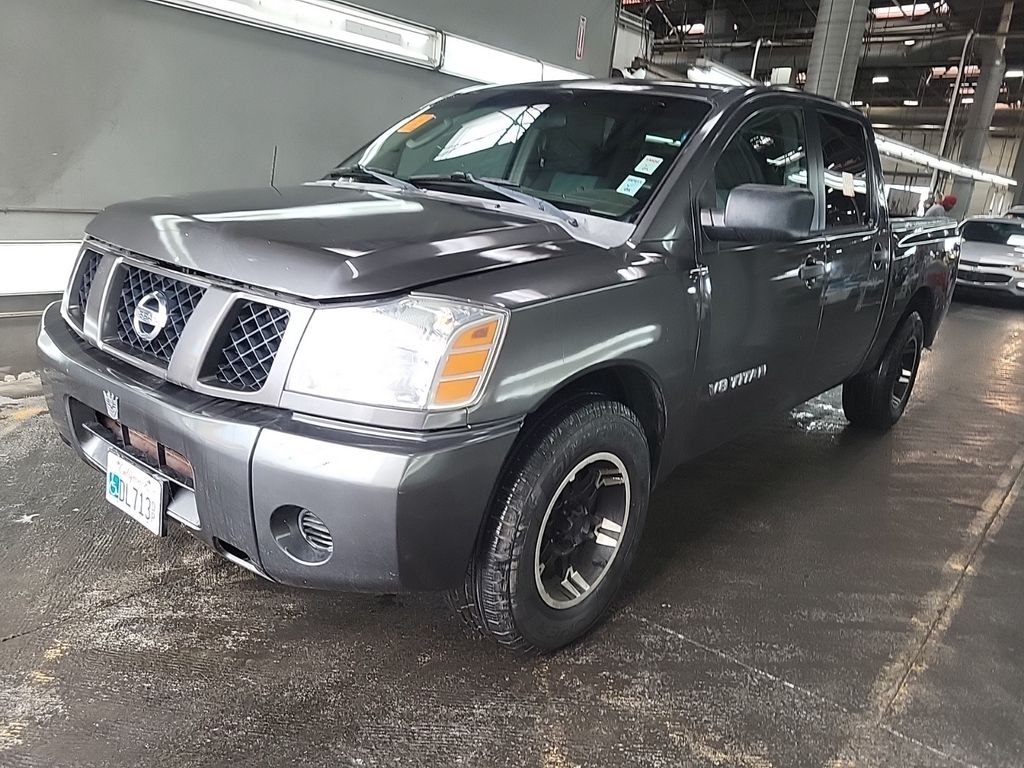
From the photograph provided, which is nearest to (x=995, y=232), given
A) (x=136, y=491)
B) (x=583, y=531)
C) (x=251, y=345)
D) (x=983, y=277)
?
(x=983, y=277)

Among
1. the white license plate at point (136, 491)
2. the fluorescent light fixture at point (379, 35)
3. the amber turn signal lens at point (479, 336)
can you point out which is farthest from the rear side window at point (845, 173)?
the fluorescent light fixture at point (379, 35)

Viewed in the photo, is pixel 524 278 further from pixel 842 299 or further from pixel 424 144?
pixel 842 299

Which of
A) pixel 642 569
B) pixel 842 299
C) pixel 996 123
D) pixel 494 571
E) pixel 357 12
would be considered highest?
pixel 996 123

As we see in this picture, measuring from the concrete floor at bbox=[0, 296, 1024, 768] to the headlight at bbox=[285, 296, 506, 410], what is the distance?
87 cm

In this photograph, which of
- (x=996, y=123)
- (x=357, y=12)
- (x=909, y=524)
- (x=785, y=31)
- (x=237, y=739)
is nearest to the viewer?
(x=237, y=739)

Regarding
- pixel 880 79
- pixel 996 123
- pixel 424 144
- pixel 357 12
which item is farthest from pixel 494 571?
pixel 996 123

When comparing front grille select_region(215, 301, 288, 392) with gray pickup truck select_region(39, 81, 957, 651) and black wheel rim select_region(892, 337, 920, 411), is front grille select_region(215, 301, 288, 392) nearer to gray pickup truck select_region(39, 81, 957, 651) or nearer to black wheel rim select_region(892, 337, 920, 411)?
gray pickup truck select_region(39, 81, 957, 651)

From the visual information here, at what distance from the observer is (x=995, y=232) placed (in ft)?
37.4

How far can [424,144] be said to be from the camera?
120 inches

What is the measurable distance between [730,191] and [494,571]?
4.73ft

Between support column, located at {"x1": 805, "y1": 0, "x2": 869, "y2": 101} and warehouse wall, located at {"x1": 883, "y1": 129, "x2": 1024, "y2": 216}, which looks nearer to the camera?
support column, located at {"x1": 805, "y1": 0, "x2": 869, "y2": 101}

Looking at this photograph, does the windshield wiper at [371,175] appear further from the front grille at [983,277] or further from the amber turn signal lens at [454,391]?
the front grille at [983,277]

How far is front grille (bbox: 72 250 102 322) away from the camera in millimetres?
2330

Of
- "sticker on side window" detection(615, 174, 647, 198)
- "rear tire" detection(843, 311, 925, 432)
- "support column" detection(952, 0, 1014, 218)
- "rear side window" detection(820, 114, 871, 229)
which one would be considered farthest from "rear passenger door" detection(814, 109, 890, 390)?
"support column" detection(952, 0, 1014, 218)
